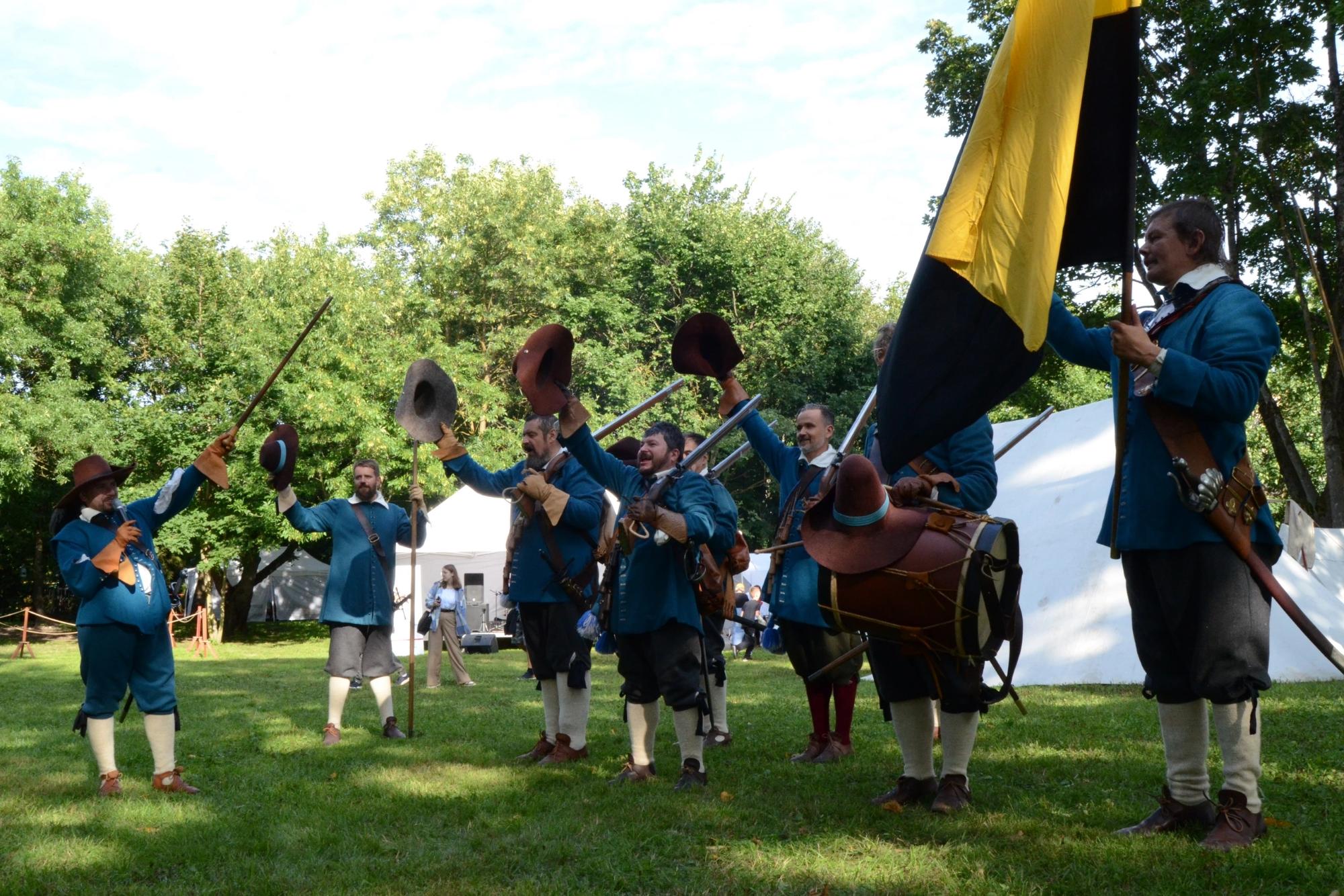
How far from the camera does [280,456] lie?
7258 millimetres

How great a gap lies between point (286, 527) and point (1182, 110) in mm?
21630

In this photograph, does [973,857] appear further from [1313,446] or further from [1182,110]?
[1313,446]

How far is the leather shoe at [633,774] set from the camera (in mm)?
6078

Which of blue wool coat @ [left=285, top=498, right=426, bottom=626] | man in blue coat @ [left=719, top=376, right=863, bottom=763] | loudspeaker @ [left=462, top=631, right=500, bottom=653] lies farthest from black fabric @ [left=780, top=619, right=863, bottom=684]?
loudspeaker @ [left=462, top=631, right=500, bottom=653]

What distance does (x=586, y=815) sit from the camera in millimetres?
5266

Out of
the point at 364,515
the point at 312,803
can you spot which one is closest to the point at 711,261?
the point at 364,515

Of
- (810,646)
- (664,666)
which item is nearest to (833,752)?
(810,646)

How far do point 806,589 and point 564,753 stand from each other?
1.79m

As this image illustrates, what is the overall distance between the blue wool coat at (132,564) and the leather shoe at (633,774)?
2.64 metres

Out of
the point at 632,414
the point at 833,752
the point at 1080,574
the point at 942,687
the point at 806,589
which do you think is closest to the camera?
the point at 942,687

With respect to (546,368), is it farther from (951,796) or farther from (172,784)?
(172,784)

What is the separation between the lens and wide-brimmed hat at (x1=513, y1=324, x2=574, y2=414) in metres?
5.95

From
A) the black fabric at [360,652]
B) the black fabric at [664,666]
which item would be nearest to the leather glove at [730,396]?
the black fabric at [664,666]

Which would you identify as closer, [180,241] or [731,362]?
[731,362]
